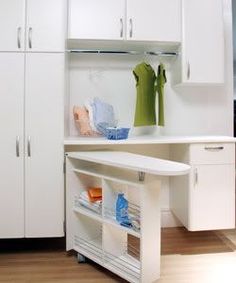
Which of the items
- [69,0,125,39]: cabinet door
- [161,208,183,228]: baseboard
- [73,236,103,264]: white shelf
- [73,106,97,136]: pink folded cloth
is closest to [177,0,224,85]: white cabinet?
[69,0,125,39]: cabinet door

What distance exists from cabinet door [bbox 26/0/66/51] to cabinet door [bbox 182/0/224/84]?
1.05 metres

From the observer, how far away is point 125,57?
3023 mm

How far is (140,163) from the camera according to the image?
1.96 m

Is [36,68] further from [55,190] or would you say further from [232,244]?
[232,244]

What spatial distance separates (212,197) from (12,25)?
78.6 inches

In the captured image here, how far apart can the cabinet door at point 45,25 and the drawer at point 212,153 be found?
4.20 ft

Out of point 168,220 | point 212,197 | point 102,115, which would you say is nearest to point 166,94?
point 102,115

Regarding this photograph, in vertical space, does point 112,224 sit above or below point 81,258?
above

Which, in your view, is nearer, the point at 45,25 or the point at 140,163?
the point at 140,163

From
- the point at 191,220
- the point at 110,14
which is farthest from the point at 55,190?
the point at 110,14

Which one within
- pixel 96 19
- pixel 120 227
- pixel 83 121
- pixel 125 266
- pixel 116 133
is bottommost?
pixel 125 266

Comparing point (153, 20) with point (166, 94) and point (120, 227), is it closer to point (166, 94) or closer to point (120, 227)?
point (166, 94)

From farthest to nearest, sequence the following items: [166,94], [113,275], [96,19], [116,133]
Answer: [166,94]
[96,19]
[116,133]
[113,275]

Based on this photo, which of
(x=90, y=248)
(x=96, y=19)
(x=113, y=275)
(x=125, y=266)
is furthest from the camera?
(x=96, y=19)
